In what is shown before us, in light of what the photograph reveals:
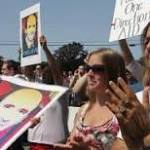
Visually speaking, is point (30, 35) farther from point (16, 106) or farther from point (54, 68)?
point (16, 106)

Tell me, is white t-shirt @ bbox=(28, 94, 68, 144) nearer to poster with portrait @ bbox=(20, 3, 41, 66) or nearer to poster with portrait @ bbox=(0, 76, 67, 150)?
poster with portrait @ bbox=(0, 76, 67, 150)

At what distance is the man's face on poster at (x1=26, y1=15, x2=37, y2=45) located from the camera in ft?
21.8

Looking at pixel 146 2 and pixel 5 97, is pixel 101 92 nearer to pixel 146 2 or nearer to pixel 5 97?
pixel 5 97

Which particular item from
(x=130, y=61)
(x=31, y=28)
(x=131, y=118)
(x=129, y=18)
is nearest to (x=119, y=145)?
(x=131, y=118)

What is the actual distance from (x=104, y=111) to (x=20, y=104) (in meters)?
0.53

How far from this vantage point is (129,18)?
5137 mm

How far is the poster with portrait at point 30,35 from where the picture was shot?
6.53 meters

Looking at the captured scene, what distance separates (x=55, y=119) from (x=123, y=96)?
110 inches

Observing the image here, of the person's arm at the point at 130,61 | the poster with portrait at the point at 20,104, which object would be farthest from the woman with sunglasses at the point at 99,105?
the person's arm at the point at 130,61

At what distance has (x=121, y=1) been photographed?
213 inches

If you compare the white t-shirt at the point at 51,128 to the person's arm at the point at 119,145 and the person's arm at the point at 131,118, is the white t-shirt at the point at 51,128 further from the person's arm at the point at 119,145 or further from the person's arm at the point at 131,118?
the person's arm at the point at 131,118

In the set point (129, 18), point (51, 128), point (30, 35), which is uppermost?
point (129, 18)

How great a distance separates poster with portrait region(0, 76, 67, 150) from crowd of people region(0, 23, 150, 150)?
0.09m

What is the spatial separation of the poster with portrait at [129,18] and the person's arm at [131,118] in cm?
233
